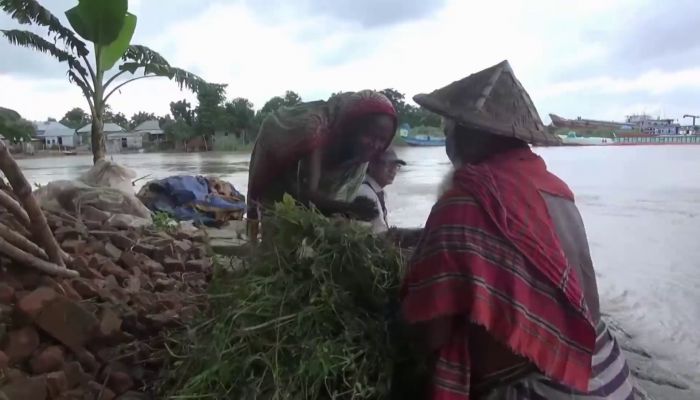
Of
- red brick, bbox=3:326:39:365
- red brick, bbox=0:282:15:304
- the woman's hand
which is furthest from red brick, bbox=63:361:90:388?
the woman's hand

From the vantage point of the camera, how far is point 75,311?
1.97 metres

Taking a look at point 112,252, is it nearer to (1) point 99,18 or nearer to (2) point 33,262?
(2) point 33,262

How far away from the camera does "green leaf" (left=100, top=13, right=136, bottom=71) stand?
8.41 meters

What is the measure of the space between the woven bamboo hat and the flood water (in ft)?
1.23

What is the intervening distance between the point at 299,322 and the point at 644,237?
6809mm

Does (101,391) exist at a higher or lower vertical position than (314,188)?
lower

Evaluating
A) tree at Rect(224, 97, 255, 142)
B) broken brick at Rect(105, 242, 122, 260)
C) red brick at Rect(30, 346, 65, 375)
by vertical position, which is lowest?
red brick at Rect(30, 346, 65, 375)

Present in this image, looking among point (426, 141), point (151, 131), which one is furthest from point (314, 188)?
point (151, 131)

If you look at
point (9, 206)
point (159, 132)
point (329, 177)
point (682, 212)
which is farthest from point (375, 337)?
point (159, 132)

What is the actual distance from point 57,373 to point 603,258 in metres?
5.80

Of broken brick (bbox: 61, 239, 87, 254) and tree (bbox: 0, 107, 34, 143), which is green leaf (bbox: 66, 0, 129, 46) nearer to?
tree (bbox: 0, 107, 34, 143)

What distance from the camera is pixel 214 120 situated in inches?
904

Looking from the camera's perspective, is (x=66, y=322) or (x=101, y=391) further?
(x=66, y=322)

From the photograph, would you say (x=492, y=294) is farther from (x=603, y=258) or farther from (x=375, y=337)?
(x=603, y=258)
